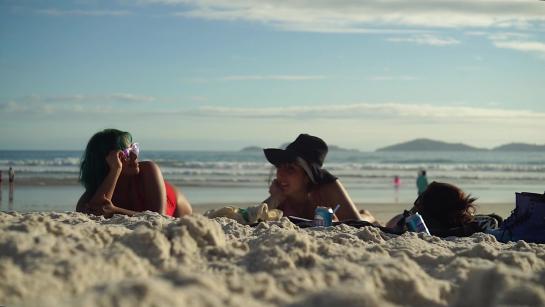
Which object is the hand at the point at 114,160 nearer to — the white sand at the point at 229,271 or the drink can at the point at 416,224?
the drink can at the point at 416,224

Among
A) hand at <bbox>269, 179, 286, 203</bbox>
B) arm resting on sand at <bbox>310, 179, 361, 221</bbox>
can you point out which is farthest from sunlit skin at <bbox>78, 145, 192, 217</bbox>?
arm resting on sand at <bbox>310, 179, 361, 221</bbox>

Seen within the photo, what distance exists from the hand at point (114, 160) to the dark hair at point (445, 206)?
2347mm

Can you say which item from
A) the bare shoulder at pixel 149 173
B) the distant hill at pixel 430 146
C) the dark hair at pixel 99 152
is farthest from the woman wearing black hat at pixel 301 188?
the distant hill at pixel 430 146

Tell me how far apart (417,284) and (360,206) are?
13526 millimetres

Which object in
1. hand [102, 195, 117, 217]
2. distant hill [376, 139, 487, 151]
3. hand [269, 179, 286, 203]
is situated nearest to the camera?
hand [102, 195, 117, 217]

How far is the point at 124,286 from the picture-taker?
192 centimetres

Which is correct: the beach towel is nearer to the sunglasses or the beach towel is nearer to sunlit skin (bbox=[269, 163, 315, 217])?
the sunglasses

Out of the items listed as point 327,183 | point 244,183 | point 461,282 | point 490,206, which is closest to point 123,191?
point 327,183

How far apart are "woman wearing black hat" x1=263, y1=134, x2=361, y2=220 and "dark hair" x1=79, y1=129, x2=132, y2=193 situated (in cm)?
130

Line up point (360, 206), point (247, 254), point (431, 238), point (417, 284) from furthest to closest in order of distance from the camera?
point (360, 206) < point (431, 238) < point (247, 254) < point (417, 284)

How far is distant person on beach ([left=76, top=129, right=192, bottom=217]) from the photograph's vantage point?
5.84 meters

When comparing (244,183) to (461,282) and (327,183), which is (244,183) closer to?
(327,183)

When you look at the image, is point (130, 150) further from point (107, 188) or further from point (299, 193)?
point (299, 193)

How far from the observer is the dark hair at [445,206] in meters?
5.31
